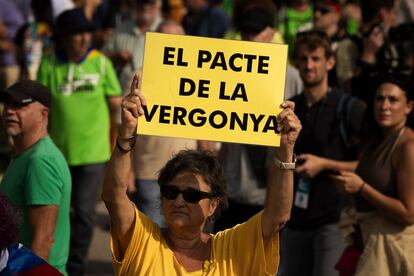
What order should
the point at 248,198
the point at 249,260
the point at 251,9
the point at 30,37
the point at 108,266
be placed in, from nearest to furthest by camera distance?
the point at 249,260 → the point at 248,198 → the point at 251,9 → the point at 108,266 → the point at 30,37

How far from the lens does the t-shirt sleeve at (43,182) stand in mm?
5746

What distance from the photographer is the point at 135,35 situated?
430 inches

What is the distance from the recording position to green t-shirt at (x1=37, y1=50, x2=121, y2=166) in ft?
28.9

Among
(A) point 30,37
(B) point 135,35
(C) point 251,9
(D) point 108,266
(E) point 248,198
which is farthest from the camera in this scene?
(A) point 30,37

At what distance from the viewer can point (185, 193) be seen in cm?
480

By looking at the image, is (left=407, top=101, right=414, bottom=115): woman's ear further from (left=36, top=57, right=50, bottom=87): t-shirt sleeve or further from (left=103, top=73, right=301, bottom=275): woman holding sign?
(left=36, top=57, right=50, bottom=87): t-shirt sleeve

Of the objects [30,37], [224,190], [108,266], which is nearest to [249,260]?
[224,190]

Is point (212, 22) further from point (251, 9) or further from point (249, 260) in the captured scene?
point (249, 260)

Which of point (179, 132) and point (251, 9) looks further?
point (251, 9)

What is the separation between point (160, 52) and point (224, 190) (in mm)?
661

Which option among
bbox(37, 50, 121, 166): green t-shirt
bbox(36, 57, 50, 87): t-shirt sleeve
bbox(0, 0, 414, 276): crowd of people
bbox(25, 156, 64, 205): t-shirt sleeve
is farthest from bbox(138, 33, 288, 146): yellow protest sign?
bbox(36, 57, 50, 87): t-shirt sleeve

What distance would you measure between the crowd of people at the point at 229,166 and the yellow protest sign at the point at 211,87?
4.7 inches

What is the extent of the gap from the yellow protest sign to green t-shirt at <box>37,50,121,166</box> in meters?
3.91

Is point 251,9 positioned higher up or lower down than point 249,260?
higher up
